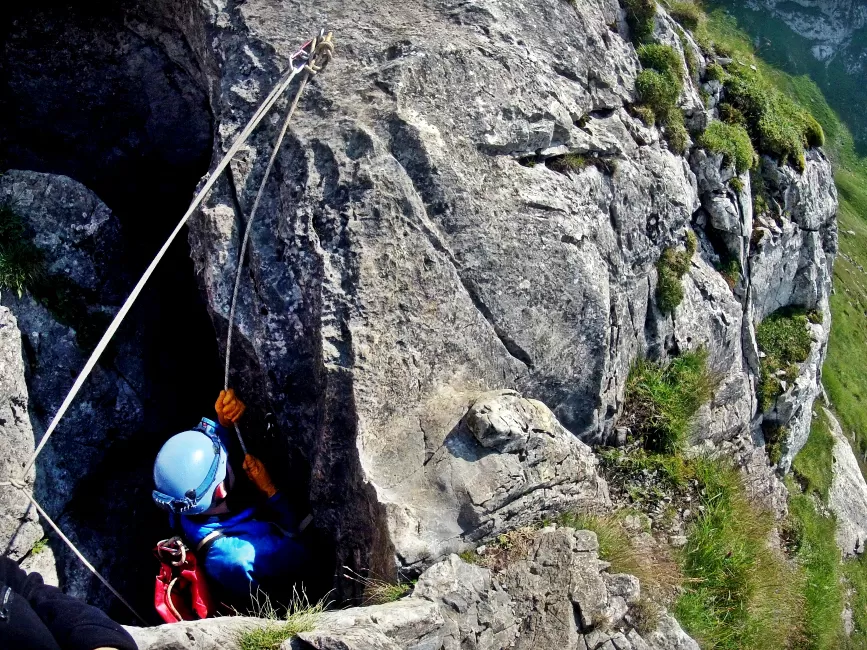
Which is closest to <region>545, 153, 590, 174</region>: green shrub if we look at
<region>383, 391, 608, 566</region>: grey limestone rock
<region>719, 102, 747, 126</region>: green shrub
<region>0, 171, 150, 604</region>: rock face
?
<region>383, 391, 608, 566</region>: grey limestone rock

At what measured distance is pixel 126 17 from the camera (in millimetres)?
11203

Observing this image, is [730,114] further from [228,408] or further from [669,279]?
[228,408]

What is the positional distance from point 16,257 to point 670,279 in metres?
11.0

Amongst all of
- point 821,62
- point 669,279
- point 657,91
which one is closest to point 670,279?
point 669,279

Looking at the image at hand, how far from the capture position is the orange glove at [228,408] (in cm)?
912

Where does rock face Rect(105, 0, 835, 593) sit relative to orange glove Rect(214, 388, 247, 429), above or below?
above

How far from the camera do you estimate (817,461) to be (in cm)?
2142

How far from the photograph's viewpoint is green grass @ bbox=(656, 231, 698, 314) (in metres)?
12.5

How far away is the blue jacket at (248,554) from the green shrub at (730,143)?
11.6 metres

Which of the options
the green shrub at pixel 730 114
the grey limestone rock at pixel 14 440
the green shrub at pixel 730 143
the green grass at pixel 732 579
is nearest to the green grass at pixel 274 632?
the grey limestone rock at pixel 14 440

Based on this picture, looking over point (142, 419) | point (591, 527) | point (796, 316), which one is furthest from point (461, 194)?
point (796, 316)

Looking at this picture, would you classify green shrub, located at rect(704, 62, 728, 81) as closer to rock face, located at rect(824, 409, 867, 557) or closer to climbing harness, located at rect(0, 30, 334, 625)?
climbing harness, located at rect(0, 30, 334, 625)

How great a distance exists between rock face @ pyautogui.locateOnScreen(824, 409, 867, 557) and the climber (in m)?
18.4

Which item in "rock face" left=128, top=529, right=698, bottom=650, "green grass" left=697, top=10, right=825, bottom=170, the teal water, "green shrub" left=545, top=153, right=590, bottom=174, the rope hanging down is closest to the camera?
"rock face" left=128, top=529, right=698, bottom=650
